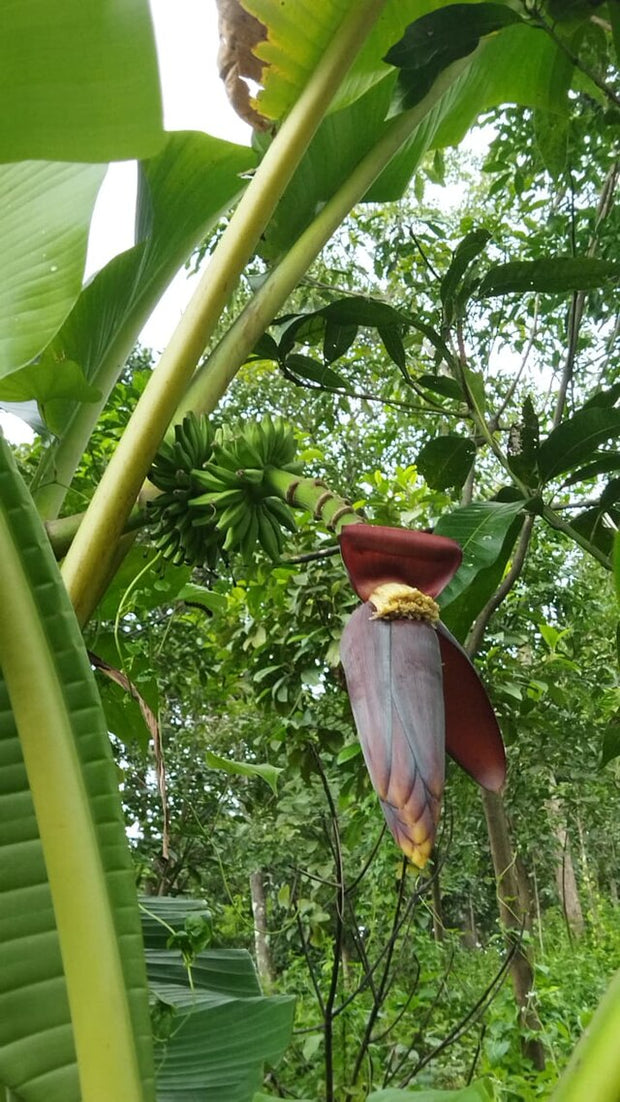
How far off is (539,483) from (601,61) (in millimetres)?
406

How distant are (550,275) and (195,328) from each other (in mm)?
329

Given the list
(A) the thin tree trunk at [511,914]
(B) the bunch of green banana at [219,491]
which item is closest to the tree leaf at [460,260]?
(B) the bunch of green banana at [219,491]

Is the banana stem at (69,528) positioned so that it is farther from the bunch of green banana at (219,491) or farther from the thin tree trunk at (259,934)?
the thin tree trunk at (259,934)

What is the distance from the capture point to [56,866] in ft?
0.98

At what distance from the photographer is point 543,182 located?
1657 millimetres

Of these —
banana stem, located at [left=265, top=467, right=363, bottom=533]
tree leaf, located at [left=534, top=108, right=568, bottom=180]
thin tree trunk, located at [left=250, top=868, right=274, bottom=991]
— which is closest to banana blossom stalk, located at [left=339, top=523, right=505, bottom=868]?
banana stem, located at [left=265, top=467, right=363, bottom=533]

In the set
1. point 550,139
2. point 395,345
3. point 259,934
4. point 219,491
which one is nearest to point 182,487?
point 219,491

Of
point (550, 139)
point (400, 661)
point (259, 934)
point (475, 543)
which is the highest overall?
point (550, 139)

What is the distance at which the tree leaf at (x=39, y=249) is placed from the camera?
46cm

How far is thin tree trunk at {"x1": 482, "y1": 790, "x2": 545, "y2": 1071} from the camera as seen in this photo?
5.07ft

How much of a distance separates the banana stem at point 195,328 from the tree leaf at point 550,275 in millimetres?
210

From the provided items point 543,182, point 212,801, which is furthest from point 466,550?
point 212,801

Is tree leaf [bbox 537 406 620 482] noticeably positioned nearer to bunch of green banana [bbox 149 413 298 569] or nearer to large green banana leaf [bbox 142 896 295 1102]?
bunch of green banana [bbox 149 413 298 569]

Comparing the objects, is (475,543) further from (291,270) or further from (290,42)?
(290,42)
